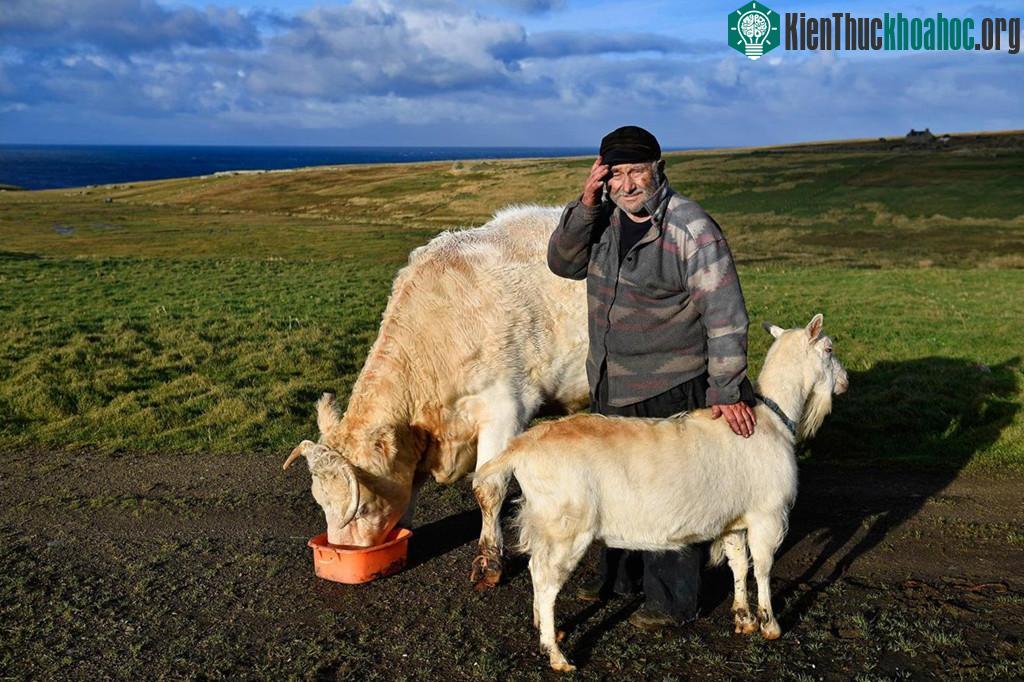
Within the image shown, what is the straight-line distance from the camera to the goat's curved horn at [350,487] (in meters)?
6.27

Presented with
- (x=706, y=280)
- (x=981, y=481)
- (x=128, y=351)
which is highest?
(x=706, y=280)

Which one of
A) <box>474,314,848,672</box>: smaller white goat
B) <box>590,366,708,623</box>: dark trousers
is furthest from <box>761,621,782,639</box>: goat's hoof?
<box>590,366,708,623</box>: dark trousers

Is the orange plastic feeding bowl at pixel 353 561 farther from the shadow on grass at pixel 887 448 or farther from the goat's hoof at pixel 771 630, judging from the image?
the goat's hoof at pixel 771 630

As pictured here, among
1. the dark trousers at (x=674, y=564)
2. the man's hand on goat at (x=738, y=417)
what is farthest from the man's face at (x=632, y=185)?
the man's hand on goat at (x=738, y=417)

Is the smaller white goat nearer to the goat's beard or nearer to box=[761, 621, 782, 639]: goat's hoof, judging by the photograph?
box=[761, 621, 782, 639]: goat's hoof

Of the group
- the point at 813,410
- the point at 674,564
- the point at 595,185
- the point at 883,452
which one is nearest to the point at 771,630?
the point at 674,564

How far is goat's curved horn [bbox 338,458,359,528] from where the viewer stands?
247 inches

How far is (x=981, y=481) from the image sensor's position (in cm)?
891

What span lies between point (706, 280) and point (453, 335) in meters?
2.68

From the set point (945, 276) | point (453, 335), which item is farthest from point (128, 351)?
point (945, 276)

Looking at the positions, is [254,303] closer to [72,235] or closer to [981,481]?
[981,481]

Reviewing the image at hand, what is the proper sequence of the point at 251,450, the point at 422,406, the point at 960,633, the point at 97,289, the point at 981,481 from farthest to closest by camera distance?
1. the point at 97,289
2. the point at 251,450
3. the point at 981,481
4. the point at 422,406
5. the point at 960,633

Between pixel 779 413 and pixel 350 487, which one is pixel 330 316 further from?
pixel 779 413

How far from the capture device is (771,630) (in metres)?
5.75
